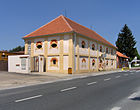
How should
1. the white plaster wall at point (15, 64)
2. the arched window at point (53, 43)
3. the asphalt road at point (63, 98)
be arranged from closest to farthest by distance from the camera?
the asphalt road at point (63, 98)
the white plaster wall at point (15, 64)
the arched window at point (53, 43)

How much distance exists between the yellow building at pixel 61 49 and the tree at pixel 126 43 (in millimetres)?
36330

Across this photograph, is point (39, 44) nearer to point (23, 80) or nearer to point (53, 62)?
point (53, 62)

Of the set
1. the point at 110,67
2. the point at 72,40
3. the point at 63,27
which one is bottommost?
the point at 110,67

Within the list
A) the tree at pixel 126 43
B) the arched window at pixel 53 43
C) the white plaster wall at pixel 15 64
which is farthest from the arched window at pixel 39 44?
the tree at pixel 126 43

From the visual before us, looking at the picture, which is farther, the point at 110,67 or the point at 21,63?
the point at 110,67

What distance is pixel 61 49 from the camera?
2502 cm

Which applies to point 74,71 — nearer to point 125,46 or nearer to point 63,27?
point 63,27

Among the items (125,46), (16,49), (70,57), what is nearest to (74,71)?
(70,57)

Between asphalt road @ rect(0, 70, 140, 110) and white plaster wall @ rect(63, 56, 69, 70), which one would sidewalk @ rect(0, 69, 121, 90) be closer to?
asphalt road @ rect(0, 70, 140, 110)

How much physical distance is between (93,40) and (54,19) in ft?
29.3

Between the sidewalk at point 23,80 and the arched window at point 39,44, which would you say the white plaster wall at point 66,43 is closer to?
the arched window at point 39,44

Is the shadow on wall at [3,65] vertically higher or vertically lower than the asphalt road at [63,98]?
higher

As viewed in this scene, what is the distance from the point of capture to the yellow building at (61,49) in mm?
24375

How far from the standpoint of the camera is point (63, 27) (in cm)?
2614
